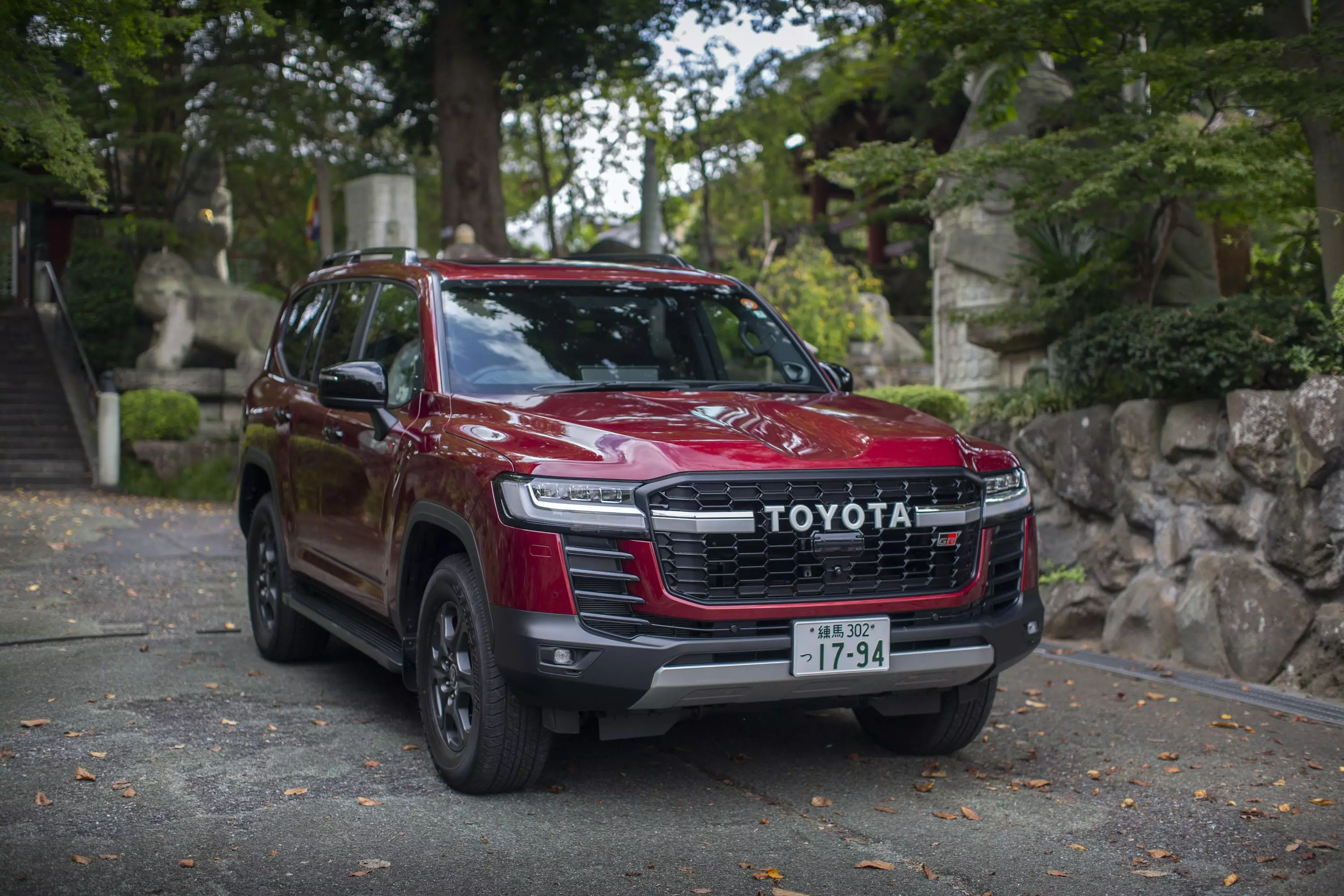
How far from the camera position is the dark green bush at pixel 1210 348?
7.22 m

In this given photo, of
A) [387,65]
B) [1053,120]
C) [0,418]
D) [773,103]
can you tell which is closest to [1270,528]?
[1053,120]

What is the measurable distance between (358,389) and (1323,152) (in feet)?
20.3

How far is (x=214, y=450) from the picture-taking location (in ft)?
63.0

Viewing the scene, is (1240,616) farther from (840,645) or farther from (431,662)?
(431,662)

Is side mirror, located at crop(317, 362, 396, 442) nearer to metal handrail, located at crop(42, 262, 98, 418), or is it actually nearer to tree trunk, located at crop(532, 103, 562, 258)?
metal handrail, located at crop(42, 262, 98, 418)

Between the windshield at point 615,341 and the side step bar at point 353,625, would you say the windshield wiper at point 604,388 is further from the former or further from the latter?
the side step bar at point 353,625

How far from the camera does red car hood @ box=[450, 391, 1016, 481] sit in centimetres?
445

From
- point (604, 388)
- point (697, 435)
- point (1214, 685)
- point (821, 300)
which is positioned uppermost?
point (821, 300)

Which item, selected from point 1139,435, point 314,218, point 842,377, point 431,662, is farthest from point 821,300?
point 431,662

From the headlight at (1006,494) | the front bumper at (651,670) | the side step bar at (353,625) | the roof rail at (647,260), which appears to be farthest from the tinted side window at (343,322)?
the headlight at (1006,494)

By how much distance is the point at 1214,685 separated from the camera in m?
7.10

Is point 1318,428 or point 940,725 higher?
point 1318,428

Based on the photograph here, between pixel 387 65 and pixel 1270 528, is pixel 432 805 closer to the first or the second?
pixel 1270 528

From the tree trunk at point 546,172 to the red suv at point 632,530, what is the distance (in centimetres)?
2344
